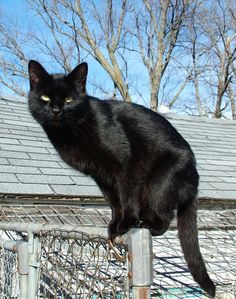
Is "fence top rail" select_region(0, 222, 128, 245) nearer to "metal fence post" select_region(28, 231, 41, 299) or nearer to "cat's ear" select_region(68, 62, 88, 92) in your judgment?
"metal fence post" select_region(28, 231, 41, 299)

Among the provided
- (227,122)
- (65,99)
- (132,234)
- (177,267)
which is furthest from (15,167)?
(227,122)

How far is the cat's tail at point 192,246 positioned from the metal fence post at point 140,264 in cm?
69

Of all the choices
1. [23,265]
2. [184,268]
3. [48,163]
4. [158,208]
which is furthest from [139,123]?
[48,163]

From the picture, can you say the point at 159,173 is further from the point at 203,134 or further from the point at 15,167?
the point at 203,134

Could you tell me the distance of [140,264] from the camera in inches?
49.8

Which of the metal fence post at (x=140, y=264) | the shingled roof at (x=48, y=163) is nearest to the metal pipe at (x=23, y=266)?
the metal fence post at (x=140, y=264)

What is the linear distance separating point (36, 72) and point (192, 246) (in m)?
1.32

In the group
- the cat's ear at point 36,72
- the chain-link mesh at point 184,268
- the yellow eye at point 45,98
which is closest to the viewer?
the yellow eye at point 45,98

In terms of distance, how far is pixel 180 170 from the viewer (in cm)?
225

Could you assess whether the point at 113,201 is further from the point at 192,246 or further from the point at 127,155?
the point at 192,246

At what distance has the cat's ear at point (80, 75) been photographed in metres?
2.59

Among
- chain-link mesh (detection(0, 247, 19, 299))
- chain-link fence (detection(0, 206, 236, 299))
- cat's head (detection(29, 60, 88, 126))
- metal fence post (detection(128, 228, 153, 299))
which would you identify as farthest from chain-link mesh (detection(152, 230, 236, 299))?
metal fence post (detection(128, 228, 153, 299))

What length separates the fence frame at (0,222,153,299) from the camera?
1268 mm

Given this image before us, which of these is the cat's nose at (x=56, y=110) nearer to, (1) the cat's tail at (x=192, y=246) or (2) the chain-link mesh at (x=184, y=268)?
(1) the cat's tail at (x=192, y=246)
